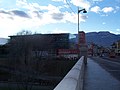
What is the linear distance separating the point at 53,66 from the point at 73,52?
17470 mm

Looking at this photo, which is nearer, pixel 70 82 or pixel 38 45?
pixel 70 82

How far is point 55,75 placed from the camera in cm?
7212

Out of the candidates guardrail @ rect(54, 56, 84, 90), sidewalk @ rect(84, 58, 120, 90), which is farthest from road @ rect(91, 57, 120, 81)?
guardrail @ rect(54, 56, 84, 90)

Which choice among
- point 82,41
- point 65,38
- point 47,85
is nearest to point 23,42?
point 65,38

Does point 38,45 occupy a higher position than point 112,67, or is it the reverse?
point 38,45

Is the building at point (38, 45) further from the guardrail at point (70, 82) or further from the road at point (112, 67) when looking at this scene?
the guardrail at point (70, 82)

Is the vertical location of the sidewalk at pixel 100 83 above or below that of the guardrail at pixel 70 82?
below

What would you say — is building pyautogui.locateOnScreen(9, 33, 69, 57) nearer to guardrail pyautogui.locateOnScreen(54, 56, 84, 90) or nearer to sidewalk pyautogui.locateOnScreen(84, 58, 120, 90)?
sidewalk pyautogui.locateOnScreen(84, 58, 120, 90)

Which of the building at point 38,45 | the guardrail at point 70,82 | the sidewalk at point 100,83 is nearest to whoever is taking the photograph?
the guardrail at point 70,82

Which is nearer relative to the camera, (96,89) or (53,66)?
(96,89)

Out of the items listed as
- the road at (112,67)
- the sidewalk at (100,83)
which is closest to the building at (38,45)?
the road at (112,67)

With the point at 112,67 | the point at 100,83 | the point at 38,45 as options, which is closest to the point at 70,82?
the point at 100,83

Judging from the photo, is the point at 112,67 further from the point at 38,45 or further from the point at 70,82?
the point at 38,45

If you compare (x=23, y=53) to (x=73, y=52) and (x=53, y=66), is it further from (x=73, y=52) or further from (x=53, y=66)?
(x=73, y=52)
